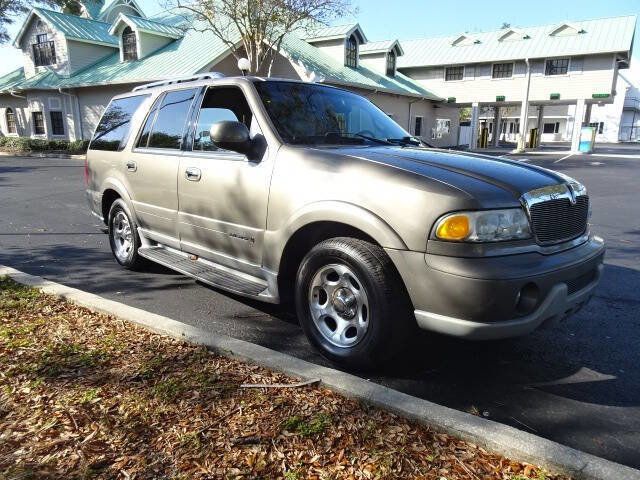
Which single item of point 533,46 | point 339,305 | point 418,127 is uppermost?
point 533,46

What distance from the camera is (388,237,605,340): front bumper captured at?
2.61m

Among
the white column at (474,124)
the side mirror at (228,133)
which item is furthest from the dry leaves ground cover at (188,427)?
the white column at (474,124)

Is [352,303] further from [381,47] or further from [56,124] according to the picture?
[56,124]

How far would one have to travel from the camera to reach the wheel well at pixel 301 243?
10.5 feet

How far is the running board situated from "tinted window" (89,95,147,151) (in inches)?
51.2

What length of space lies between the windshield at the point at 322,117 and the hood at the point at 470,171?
1.20 ft

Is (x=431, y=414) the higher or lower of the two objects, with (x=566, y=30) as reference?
lower

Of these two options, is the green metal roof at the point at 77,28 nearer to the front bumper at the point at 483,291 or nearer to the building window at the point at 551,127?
the front bumper at the point at 483,291

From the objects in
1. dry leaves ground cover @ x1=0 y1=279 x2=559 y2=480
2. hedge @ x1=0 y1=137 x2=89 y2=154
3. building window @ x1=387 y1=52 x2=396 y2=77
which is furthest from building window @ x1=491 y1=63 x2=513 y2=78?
dry leaves ground cover @ x1=0 y1=279 x2=559 y2=480

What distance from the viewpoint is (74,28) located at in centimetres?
2747

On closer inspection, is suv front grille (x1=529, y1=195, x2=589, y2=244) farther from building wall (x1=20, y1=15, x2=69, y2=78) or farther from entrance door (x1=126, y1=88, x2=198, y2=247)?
building wall (x1=20, y1=15, x2=69, y2=78)

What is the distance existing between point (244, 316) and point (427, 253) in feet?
6.70

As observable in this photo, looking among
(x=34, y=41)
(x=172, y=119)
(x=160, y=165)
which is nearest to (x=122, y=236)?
(x=160, y=165)

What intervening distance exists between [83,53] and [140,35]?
187 inches
